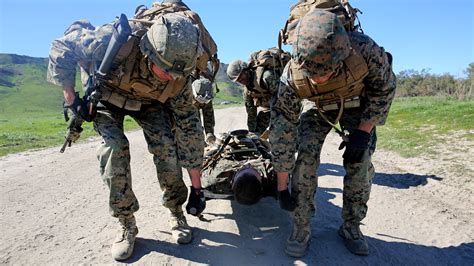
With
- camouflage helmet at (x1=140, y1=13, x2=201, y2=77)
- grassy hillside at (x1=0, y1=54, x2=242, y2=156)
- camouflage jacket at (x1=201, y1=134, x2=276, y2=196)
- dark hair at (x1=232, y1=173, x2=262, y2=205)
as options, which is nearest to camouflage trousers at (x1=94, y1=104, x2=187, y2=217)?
camouflage jacket at (x1=201, y1=134, x2=276, y2=196)

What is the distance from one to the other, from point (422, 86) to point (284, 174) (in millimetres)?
32183

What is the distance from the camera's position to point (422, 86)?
3203 cm

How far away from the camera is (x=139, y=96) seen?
3.79 meters

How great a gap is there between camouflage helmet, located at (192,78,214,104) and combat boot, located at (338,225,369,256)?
407cm

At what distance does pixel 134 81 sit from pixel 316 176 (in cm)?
200

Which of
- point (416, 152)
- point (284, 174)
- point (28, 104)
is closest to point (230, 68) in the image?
point (284, 174)

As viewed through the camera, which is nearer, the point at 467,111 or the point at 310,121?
the point at 310,121

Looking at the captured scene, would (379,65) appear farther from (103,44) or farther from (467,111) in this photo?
(467,111)

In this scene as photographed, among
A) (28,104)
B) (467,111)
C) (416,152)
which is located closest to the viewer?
(416,152)

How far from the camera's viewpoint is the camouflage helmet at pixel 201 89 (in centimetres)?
727

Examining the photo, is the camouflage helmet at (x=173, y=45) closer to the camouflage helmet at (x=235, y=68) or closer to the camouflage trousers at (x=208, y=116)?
the camouflage helmet at (x=235, y=68)

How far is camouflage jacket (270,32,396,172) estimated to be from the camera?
3.44 meters

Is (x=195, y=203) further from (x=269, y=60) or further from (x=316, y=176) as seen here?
(x=269, y=60)

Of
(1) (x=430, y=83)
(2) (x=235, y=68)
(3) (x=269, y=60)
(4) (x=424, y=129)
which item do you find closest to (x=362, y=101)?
(3) (x=269, y=60)
